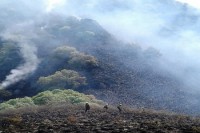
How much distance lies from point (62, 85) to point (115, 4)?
7676cm

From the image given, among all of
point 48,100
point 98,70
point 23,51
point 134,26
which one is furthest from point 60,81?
point 134,26

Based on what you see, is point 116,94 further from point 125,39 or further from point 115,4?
point 115,4

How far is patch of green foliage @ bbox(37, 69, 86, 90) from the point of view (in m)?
57.2

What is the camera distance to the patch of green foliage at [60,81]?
57156mm

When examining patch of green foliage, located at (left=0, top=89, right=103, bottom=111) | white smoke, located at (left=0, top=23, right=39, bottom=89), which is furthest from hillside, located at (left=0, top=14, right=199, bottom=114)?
patch of green foliage, located at (left=0, top=89, right=103, bottom=111)

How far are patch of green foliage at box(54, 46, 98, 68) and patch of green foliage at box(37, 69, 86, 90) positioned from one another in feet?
22.6

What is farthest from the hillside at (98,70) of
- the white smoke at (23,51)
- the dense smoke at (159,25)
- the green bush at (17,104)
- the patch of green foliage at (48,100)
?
the green bush at (17,104)

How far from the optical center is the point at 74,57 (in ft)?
227

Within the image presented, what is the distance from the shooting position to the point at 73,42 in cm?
8188

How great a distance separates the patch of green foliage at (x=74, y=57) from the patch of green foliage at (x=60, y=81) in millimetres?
6875

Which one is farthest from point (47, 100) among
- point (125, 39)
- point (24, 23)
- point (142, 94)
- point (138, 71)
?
point (24, 23)

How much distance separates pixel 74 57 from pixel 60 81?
11.6 metres

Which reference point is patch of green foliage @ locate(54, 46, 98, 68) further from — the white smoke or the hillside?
the white smoke

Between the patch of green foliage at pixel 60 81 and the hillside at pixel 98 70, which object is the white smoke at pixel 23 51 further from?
the patch of green foliage at pixel 60 81
